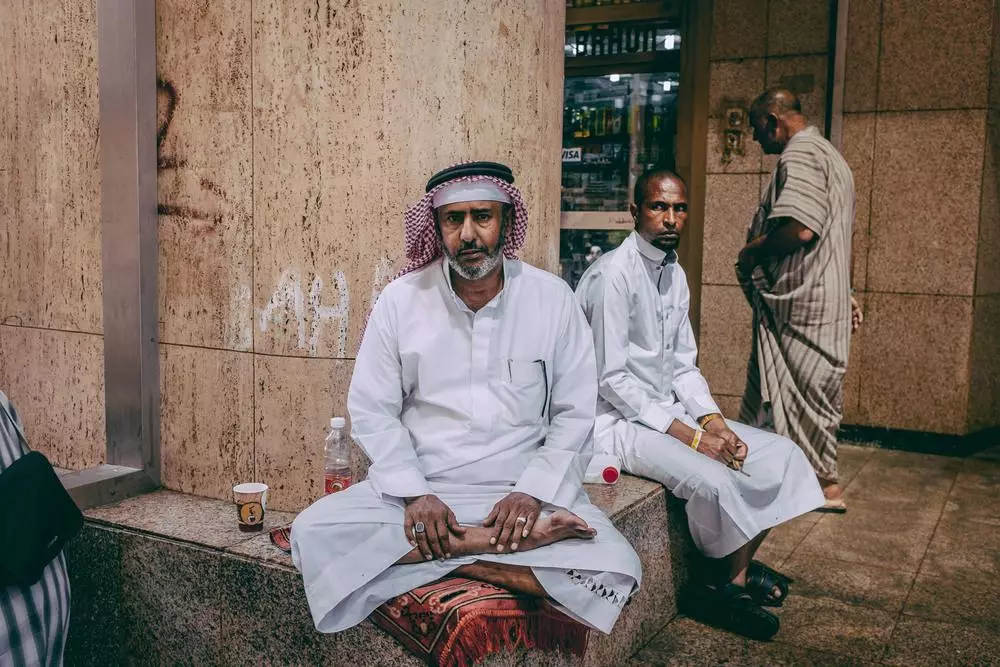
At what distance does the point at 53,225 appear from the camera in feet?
14.3

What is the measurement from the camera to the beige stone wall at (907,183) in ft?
22.1

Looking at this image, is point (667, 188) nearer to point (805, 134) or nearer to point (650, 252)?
point (650, 252)

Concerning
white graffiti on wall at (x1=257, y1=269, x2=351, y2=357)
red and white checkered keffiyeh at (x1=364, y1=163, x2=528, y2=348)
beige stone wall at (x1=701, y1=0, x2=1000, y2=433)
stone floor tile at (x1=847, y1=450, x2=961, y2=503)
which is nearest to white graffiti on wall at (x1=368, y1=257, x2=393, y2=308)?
white graffiti on wall at (x1=257, y1=269, x2=351, y2=357)

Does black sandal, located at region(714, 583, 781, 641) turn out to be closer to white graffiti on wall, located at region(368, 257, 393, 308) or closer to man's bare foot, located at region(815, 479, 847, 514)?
man's bare foot, located at region(815, 479, 847, 514)

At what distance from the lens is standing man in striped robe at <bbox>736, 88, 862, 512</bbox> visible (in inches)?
210

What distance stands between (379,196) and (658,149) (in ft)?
14.6

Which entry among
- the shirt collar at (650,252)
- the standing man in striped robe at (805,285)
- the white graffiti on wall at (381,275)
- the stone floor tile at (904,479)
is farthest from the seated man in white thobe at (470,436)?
the stone floor tile at (904,479)

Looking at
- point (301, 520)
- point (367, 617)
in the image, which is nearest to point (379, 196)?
point (301, 520)

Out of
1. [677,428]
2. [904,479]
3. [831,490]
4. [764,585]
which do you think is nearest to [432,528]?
[677,428]

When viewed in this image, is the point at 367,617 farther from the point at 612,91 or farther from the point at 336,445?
the point at 612,91

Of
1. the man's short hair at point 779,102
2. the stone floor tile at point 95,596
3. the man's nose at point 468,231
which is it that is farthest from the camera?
the man's short hair at point 779,102

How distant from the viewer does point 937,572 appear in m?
4.52

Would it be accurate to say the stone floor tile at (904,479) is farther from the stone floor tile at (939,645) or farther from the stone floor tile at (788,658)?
the stone floor tile at (788,658)

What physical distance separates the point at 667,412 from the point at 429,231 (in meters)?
1.51
